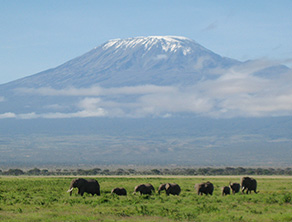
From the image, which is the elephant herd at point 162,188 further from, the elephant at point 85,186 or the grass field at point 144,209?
the grass field at point 144,209

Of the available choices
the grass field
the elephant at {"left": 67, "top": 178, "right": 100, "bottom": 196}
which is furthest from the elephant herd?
the grass field

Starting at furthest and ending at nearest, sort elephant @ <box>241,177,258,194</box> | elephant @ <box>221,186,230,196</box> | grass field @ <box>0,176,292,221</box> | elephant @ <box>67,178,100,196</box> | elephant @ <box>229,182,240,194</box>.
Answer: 1. elephant @ <box>229,182,240,194</box>
2. elephant @ <box>241,177,258,194</box>
3. elephant @ <box>221,186,230,196</box>
4. elephant @ <box>67,178,100,196</box>
5. grass field @ <box>0,176,292,221</box>

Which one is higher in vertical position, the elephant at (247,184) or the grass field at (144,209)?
the elephant at (247,184)

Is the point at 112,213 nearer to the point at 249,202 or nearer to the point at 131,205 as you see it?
the point at 131,205

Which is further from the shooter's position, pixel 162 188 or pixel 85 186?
pixel 162 188

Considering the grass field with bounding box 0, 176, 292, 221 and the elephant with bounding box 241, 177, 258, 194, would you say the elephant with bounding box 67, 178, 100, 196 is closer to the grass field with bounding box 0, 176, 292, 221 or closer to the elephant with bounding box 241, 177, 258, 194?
the grass field with bounding box 0, 176, 292, 221

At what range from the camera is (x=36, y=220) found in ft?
70.9

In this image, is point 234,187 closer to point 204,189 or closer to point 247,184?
point 247,184

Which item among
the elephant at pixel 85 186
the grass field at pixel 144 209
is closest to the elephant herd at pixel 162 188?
the elephant at pixel 85 186

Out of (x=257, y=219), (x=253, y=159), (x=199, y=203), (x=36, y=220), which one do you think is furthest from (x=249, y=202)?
(x=253, y=159)

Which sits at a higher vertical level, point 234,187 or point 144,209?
point 234,187

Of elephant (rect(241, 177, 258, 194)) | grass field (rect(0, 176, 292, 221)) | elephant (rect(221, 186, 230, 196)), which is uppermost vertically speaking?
elephant (rect(241, 177, 258, 194))

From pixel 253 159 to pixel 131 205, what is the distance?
161m

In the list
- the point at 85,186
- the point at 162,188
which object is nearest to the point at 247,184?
the point at 162,188
